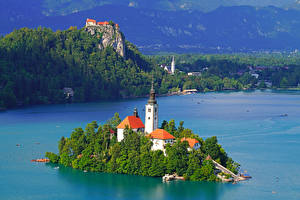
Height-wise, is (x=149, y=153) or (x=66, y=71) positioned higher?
(x=66, y=71)

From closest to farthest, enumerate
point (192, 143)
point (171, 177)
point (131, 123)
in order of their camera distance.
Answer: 1. point (171, 177)
2. point (192, 143)
3. point (131, 123)

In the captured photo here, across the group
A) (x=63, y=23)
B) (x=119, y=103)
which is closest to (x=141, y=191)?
(x=119, y=103)

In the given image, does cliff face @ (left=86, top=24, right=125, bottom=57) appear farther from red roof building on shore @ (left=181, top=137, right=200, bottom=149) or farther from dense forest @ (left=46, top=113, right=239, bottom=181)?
red roof building on shore @ (left=181, top=137, right=200, bottom=149)

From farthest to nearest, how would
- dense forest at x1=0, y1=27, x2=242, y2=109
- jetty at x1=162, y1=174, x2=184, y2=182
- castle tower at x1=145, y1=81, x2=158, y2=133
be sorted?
dense forest at x1=0, y1=27, x2=242, y2=109
castle tower at x1=145, y1=81, x2=158, y2=133
jetty at x1=162, y1=174, x2=184, y2=182

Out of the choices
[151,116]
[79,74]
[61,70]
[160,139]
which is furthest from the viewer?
[79,74]

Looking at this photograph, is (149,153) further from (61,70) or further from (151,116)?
(61,70)

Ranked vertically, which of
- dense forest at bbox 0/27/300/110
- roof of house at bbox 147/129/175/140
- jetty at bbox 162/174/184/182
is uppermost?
dense forest at bbox 0/27/300/110

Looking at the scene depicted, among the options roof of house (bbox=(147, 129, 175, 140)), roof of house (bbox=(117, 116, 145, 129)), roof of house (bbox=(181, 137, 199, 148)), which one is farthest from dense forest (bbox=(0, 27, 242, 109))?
roof of house (bbox=(181, 137, 199, 148))

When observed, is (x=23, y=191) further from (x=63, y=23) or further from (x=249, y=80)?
(x=63, y=23)

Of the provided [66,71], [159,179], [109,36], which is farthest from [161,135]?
[109,36]
